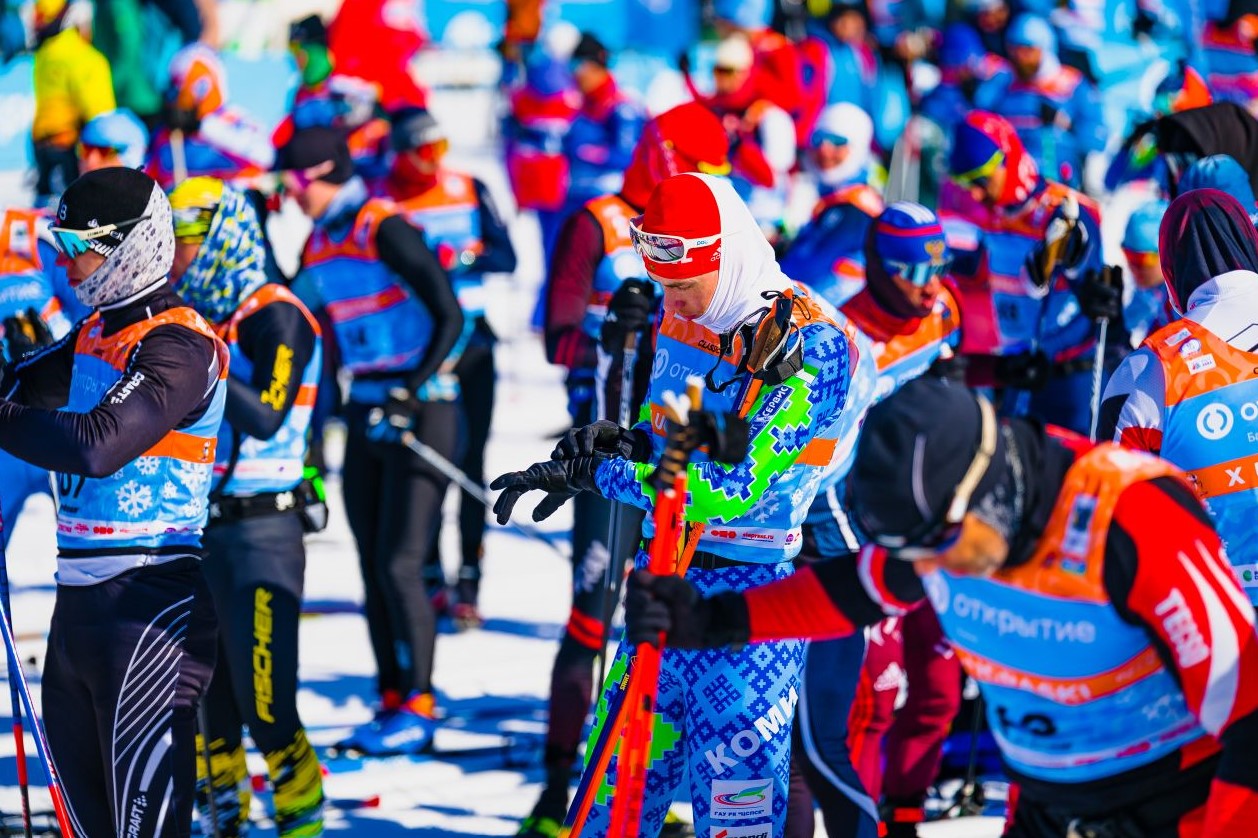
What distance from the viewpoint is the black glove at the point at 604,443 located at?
4.36 m

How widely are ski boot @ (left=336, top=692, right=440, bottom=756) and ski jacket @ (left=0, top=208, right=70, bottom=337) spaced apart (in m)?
2.14

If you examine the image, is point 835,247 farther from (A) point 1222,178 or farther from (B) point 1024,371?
(A) point 1222,178

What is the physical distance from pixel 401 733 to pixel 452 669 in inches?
44.0

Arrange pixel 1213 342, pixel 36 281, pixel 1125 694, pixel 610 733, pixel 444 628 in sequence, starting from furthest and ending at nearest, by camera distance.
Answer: pixel 444 628 < pixel 36 281 < pixel 1213 342 < pixel 610 733 < pixel 1125 694

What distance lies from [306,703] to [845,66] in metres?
10.1

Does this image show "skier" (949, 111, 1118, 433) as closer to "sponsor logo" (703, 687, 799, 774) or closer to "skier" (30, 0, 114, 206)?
"sponsor logo" (703, 687, 799, 774)

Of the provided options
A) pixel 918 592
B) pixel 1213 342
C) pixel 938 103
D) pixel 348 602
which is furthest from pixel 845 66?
pixel 918 592

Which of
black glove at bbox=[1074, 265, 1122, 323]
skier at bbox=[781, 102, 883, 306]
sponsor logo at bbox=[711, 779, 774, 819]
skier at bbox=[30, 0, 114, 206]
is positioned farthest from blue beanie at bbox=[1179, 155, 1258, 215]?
skier at bbox=[30, 0, 114, 206]

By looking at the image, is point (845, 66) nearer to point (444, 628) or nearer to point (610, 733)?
point (444, 628)

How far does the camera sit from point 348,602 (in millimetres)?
8930

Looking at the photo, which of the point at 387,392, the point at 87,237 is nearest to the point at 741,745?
the point at 87,237

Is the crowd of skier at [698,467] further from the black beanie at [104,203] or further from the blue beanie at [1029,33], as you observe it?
the blue beanie at [1029,33]

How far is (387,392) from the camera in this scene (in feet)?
23.4

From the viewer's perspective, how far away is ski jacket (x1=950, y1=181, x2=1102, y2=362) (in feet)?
24.1
